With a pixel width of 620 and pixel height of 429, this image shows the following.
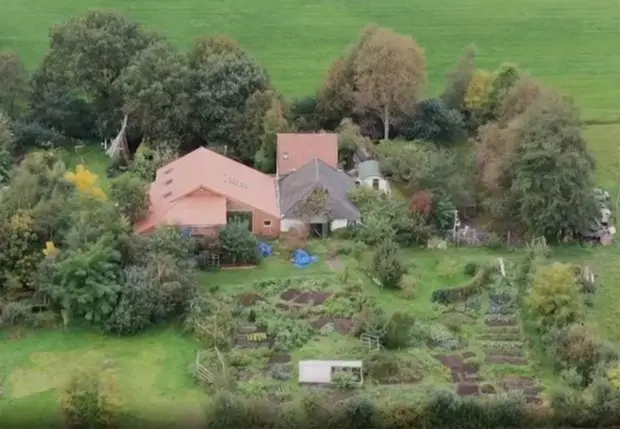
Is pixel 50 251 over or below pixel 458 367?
over

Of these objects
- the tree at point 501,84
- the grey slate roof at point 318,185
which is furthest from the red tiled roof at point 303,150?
the tree at point 501,84

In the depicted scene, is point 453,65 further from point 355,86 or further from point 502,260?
point 502,260

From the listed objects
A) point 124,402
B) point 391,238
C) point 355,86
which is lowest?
point 124,402

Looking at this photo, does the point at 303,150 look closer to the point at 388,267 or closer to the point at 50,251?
the point at 388,267

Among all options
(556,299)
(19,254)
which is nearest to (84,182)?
(19,254)

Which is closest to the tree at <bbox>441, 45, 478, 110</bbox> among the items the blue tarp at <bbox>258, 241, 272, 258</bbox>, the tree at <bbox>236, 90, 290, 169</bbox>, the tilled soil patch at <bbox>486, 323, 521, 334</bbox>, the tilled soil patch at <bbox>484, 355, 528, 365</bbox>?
the tree at <bbox>236, 90, 290, 169</bbox>

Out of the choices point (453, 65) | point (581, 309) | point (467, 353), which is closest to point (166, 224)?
point (467, 353)
